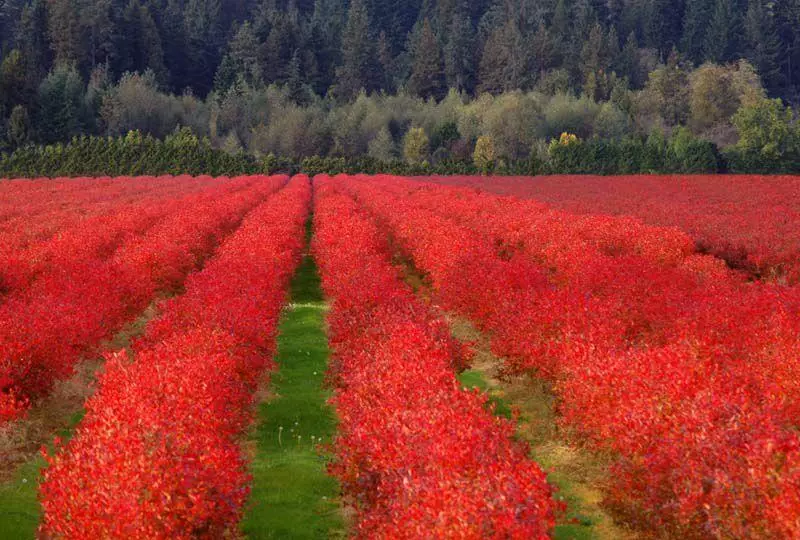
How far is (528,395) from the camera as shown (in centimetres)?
1709

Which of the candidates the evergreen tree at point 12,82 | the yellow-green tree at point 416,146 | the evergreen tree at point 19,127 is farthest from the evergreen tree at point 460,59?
the evergreen tree at point 19,127

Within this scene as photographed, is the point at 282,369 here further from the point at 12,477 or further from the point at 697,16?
the point at 697,16

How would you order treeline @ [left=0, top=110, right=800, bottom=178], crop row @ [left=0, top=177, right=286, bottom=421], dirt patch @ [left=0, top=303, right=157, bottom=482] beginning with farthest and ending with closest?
treeline @ [left=0, top=110, right=800, bottom=178]
crop row @ [left=0, top=177, right=286, bottom=421]
dirt patch @ [left=0, top=303, right=157, bottom=482]

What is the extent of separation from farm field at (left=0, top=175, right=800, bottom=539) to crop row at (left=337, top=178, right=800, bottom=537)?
1.8 inches

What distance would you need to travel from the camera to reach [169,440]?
902 cm

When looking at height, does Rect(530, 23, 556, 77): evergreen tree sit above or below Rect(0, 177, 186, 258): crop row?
above

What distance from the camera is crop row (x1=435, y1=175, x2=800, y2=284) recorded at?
25234 millimetres

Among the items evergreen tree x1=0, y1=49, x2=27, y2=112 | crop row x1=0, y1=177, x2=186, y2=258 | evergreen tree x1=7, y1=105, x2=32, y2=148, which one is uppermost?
evergreen tree x1=0, y1=49, x2=27, y2=112

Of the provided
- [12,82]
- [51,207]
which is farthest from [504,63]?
[51,207]

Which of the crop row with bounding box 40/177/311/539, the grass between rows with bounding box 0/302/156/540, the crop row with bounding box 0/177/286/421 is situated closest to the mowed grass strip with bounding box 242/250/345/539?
the crop row with bounding box 40/177/311/539

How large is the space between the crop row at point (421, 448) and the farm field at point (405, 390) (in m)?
0.04

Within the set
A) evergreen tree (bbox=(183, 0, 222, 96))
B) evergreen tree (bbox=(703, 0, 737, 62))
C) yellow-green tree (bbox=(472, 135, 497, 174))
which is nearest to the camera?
yellow-green tree (bbox=(472, 135, 497, 174))

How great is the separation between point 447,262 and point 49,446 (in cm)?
1190

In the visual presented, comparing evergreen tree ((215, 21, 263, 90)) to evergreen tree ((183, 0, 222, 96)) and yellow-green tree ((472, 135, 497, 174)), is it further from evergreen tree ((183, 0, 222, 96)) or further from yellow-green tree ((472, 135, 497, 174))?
yellow-green tree ((472, 135, 497, 174))
